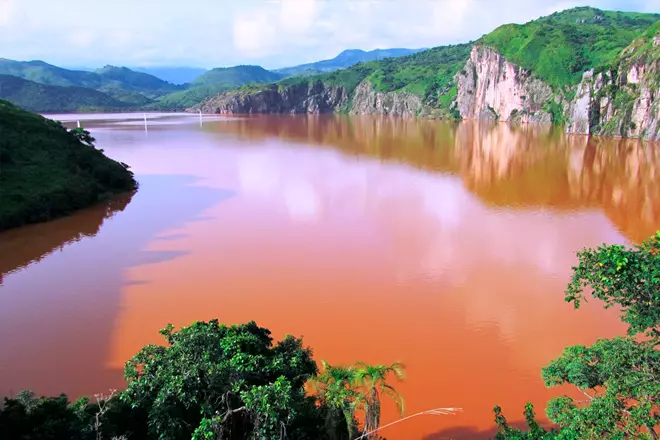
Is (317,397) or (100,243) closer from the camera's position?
(317,397)

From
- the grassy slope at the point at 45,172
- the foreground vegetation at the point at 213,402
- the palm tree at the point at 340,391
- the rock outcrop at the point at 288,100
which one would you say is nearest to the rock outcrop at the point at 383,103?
the rock outcrop at the point at 288,100

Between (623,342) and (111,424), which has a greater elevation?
(623,342)

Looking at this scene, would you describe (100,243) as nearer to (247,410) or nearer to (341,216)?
(341,216)

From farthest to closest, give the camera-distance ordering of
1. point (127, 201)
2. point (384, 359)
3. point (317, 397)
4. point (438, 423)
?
point (127, 201) < point (384, 359) < point (438, 423) < point (317, 397)

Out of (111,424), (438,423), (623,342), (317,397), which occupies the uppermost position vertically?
(623,342)

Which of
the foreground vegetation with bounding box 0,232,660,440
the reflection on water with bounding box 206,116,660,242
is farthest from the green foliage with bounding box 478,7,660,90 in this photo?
the foreground vegetation with bounding box 0,232,660,440

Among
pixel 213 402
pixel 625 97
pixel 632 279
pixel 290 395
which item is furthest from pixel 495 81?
pixel 213 402

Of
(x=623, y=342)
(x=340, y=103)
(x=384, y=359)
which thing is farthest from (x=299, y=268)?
(x=340, y=103)
